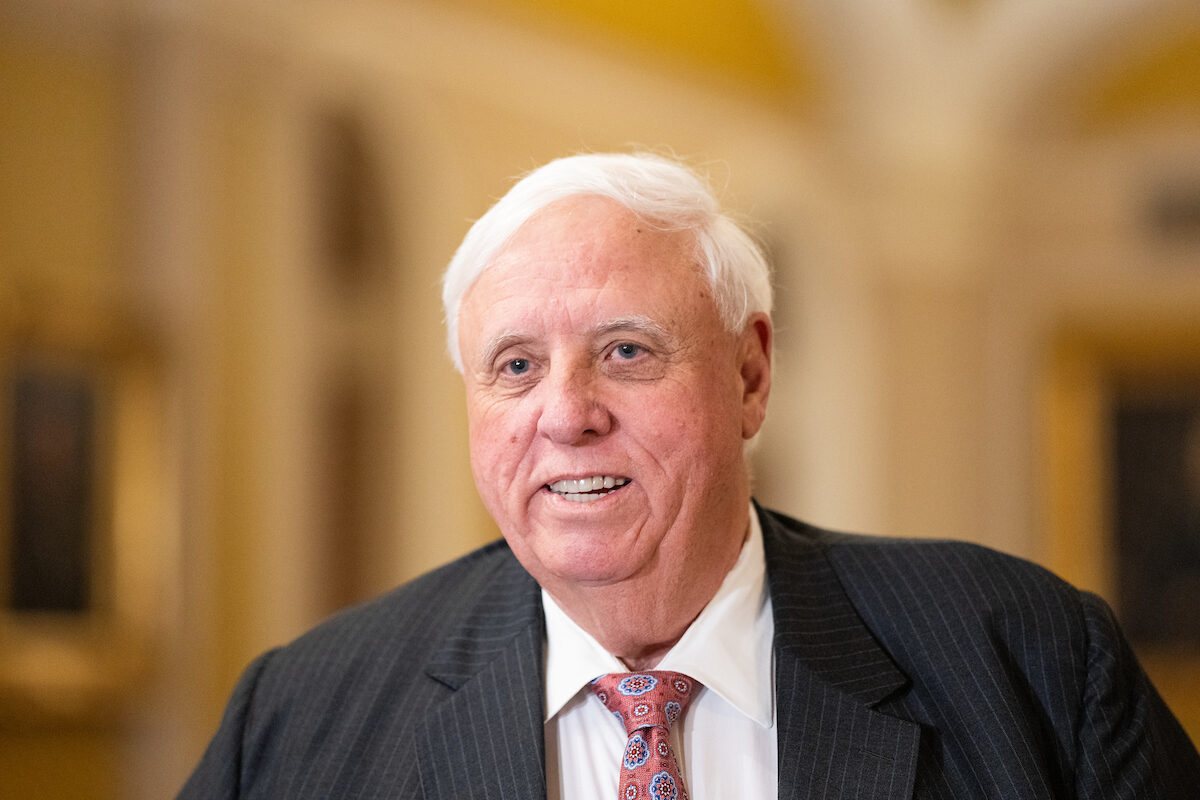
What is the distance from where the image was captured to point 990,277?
9.19 meters

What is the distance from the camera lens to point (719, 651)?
2.14 m

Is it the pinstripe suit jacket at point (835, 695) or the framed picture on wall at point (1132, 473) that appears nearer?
the pinstripe suit jacket at point (835, 695)

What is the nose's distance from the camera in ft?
6.56

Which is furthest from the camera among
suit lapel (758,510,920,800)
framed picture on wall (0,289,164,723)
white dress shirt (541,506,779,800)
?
framed picture on wall (0,289,164,723)

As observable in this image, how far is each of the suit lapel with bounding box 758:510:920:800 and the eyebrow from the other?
0.50m

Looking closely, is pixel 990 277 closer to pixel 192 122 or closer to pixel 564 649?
pixel 192 122

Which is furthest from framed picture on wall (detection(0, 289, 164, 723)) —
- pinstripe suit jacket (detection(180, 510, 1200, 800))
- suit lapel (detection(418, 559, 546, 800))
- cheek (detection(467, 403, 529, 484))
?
cheek (detection(467, 403, 529, 484))

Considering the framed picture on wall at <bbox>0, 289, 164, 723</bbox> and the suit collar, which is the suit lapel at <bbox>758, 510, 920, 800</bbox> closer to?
the suit collar

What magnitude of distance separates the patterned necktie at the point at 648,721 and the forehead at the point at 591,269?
24.2 inches

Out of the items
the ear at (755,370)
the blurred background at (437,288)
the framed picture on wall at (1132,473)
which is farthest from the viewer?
the framed picture on wall at (1132,473)

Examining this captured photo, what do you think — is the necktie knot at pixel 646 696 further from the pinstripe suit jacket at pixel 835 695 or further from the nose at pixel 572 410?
the nose at pixel 572 410

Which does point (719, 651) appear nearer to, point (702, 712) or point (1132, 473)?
point (702, 712)

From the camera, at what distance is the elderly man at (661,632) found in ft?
6.65

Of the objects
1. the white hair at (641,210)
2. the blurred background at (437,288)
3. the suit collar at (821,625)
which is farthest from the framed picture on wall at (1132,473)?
the white hair at (641,210)
